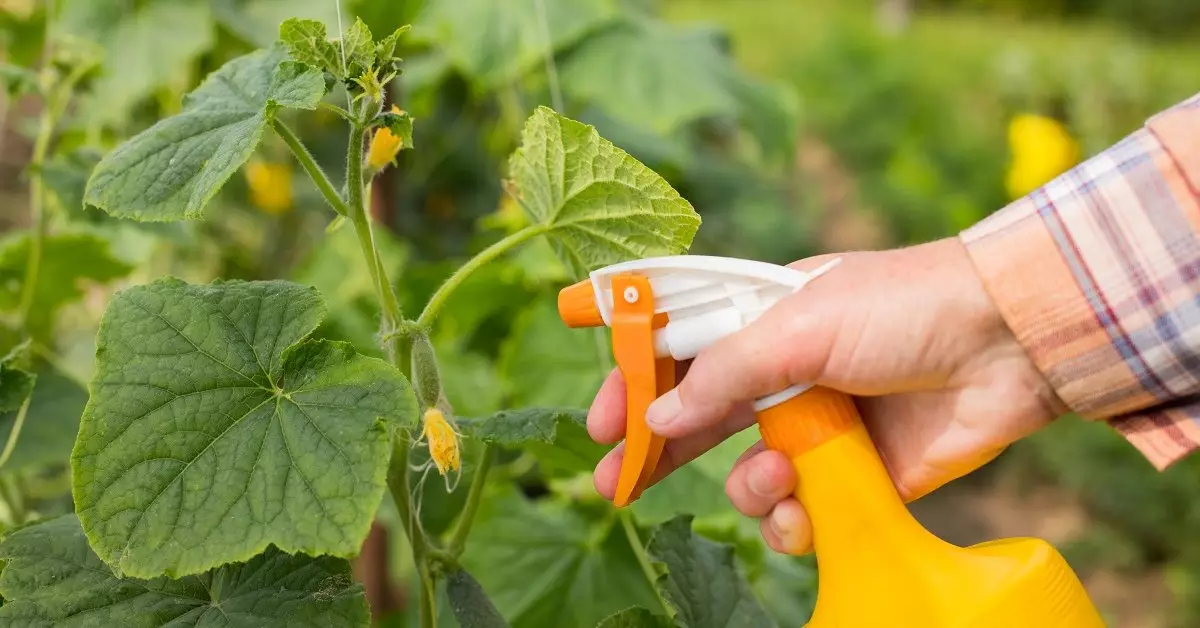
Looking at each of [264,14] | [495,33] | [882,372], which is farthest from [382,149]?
[264,14]

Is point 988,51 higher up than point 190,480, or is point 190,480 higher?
point 190,480

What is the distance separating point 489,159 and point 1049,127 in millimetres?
1677

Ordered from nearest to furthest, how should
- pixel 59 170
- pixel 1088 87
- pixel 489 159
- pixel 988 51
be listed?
1. pixel 59 170
2. pixel 489 159
3. pixel 1088 87
4. pixel 988 51

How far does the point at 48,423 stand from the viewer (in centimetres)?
105

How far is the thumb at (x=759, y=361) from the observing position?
2.20 feet

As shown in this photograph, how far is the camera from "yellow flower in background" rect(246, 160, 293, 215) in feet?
7.00

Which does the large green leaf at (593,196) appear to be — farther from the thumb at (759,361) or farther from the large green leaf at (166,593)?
the large green leaf at (166,593)

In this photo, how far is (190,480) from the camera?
65 cm

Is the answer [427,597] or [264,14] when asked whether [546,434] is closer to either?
[427,597]

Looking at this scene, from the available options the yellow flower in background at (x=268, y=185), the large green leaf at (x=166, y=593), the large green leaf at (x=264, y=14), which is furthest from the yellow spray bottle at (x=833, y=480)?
the yellow flower in background at (x=268, y=185)

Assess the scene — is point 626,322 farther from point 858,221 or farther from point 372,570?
point 858,221

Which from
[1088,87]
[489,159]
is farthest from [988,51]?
[489,159]

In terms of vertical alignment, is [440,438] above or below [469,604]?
above

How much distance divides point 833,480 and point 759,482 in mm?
61
